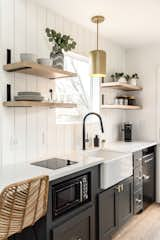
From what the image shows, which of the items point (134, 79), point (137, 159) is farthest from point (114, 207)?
point (134, 79)

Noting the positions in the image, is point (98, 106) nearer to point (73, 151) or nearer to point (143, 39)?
point (73, 151)

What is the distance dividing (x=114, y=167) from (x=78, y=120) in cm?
94

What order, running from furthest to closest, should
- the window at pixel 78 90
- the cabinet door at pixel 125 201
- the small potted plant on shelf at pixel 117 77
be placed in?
the small potted plant on shelf at pixel 117 77 < the window at pixel 78 90 < the cabinet door at pixel 125 201

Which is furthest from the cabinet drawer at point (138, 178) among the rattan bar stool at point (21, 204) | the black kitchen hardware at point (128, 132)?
the rattan bar stool at point (21, 204)

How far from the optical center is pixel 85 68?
3.43 metres

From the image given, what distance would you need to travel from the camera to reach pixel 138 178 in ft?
10.7

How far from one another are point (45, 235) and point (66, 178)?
0.45 metres

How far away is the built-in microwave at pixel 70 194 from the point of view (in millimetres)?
1872

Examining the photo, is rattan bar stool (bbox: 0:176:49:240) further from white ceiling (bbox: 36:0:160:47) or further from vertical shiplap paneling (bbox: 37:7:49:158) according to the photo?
white ceiling (bbox: 36:0:160:47)

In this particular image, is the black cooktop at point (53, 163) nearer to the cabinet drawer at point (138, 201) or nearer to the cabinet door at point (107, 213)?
the cabinet door at point (107, 213)

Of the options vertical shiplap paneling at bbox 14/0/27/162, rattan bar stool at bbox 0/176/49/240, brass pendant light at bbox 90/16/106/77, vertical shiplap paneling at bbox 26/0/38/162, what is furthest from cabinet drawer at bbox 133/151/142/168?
rattan bar stool at bbox 0/176/49/240

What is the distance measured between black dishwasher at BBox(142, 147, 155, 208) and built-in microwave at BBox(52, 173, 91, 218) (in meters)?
1.49

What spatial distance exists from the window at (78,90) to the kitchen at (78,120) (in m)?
0.01

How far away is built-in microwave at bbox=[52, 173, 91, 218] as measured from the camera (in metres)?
1.87
